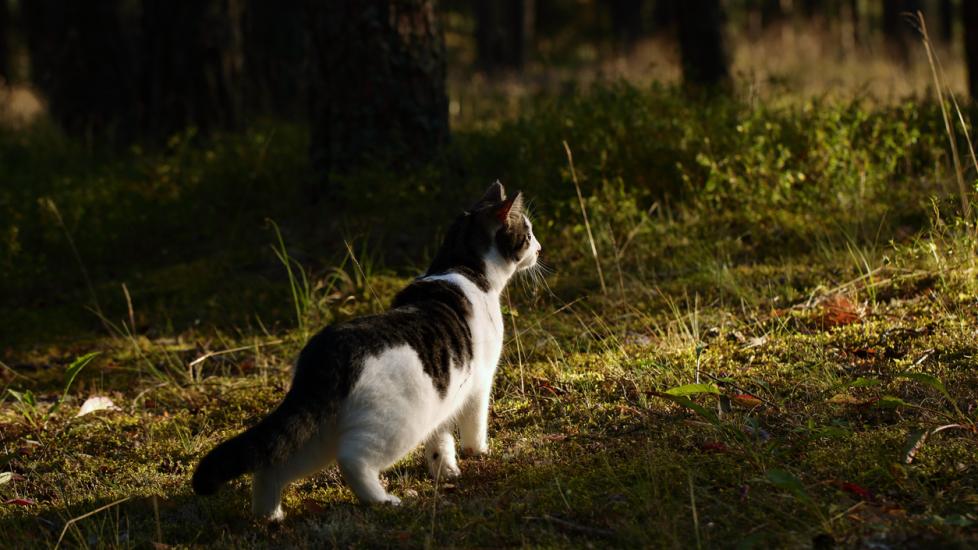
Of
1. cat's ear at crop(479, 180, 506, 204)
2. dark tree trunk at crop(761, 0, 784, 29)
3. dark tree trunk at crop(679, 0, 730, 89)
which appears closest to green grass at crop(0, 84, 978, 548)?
cat's ear at crop(479, 180, 506, 204)

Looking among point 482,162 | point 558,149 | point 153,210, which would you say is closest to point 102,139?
point 153,210

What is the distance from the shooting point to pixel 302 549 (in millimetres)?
3021

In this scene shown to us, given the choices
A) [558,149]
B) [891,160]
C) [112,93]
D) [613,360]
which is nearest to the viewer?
[613,360]

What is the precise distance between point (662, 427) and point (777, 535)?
96 cm

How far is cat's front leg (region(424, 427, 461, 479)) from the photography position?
11.8ft

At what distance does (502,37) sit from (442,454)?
62.9 ft

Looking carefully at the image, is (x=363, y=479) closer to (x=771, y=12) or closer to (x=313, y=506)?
(x=313, y=506)

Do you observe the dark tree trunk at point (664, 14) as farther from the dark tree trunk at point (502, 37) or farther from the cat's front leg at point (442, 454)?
the cat's front leg at point (442, 454)

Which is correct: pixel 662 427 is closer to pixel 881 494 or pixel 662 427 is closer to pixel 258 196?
pixel 881 494

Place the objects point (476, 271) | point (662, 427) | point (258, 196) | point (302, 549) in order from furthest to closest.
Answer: point (258, 196)
point (476, 271)
point (662, 427)
point (302, 549)

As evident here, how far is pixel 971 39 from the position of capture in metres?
7.56

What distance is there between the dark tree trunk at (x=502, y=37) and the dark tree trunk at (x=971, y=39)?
13155 mm

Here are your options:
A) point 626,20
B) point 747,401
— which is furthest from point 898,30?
point 747,401

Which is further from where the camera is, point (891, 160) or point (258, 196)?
point (258, 196)
